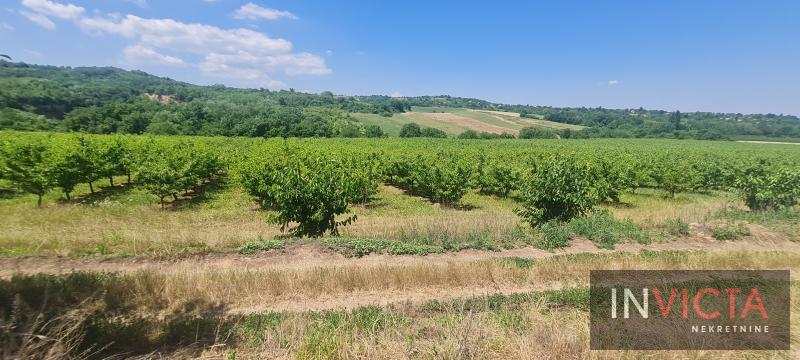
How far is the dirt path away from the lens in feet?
26.8

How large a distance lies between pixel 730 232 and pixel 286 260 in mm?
14454

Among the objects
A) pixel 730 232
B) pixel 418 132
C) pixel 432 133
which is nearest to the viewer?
pixel 730 232

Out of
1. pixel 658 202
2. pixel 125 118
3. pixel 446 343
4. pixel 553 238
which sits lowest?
pixel 658 202

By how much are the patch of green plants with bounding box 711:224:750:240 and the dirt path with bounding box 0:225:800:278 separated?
582 millimetres

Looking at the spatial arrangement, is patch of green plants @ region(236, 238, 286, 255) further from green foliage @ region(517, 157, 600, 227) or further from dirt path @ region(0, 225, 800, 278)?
green foliage @ region(517, 157, 600, 227)

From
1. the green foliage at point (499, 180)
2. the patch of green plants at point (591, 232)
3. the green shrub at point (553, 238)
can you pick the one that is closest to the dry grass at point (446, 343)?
the green shrub at point (553, 238)

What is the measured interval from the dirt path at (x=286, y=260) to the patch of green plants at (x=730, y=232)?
1.91ft

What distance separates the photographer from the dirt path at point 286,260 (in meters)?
8.18

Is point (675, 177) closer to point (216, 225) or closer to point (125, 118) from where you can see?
point (216, 225)

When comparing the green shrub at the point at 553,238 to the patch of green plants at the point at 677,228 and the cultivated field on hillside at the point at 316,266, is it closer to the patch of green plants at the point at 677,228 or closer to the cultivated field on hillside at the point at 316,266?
the cultivated field on hillside at the point at 316,266

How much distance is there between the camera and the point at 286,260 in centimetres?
899

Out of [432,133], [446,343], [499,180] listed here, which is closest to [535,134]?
[432,133]

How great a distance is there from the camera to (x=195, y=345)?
4633mm

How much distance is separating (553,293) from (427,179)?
1723cm
